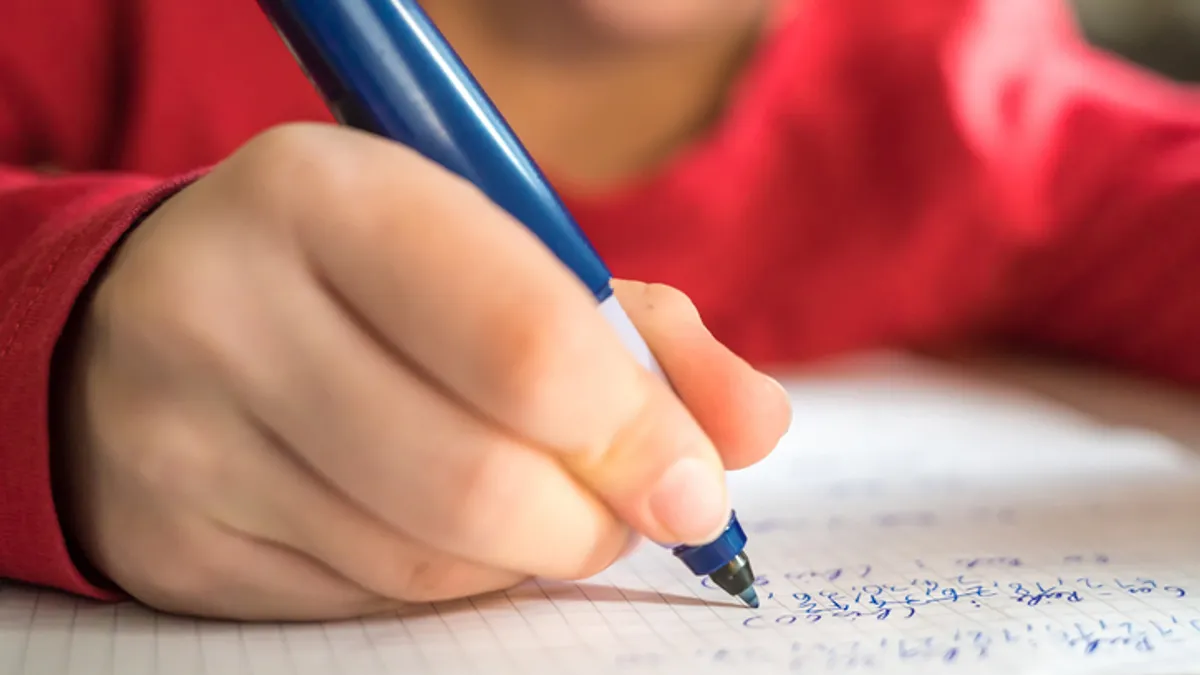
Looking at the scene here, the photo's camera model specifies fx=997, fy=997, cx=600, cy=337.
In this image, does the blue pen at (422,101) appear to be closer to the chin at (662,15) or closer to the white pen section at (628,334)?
the white pen section at (628,334)

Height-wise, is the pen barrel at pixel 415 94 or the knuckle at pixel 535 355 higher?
the pen barrel at pixel 415 94

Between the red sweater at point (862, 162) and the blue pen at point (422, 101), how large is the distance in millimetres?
321

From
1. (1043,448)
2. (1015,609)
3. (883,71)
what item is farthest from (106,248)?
(883,71)

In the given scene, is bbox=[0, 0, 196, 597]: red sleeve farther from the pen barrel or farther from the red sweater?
the red sweater

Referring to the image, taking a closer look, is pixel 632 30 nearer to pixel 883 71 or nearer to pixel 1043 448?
pixel 883 71

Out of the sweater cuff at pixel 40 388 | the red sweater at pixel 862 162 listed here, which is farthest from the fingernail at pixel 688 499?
the red sweater at pixel 862 162

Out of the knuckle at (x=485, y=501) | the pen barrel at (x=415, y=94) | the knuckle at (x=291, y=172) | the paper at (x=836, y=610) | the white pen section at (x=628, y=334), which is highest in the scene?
the pen barrel at (x=415, y=94)

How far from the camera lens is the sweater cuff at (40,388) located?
19 centimetres

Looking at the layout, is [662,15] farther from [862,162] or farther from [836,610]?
[836,610]

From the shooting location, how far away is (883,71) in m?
0.58

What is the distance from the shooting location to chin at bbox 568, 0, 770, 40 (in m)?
0.52

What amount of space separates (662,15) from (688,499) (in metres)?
0.40

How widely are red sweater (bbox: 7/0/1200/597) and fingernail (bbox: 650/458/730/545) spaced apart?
0.31 m

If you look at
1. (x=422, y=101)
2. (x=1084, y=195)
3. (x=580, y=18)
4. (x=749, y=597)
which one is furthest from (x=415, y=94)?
(x=1084, y=195)
